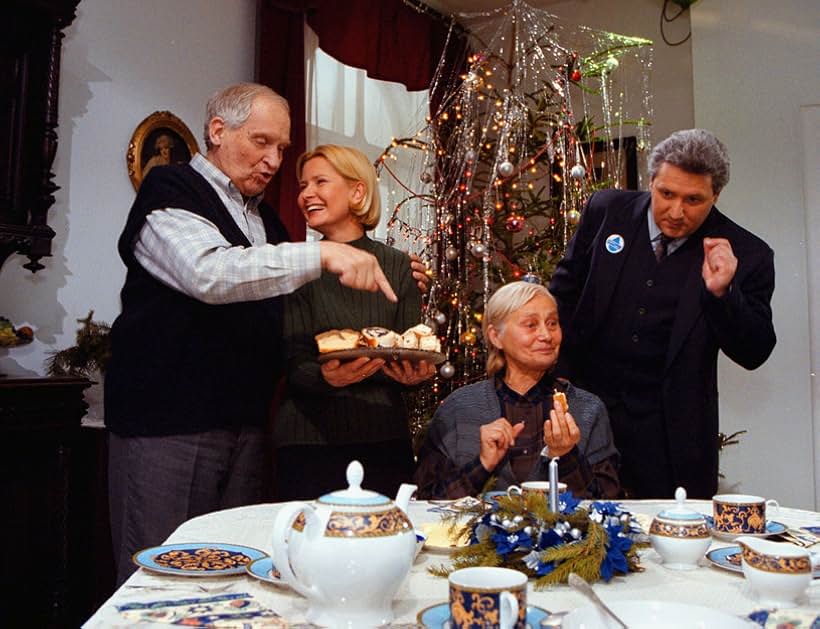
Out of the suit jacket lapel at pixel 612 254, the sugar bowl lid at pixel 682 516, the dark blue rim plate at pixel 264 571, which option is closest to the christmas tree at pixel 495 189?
the suit jacket lapel at pixel 612 254

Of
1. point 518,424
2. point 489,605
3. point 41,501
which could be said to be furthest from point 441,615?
point 41,501

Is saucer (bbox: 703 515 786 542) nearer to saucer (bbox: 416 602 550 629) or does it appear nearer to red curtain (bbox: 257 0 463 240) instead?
saucer (bbox: 416 602 550 629)

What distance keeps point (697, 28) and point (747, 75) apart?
1.24ft

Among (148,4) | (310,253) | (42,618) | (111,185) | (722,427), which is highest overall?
(148,4)

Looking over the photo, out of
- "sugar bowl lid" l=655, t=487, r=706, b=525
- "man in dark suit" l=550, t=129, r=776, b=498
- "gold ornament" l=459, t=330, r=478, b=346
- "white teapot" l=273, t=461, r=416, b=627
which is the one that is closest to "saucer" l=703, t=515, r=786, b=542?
"sugar bowl lid" l=655, t=487, r=706, b=525

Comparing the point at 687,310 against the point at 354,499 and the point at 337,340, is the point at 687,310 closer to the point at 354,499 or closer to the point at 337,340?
the point at 337,340

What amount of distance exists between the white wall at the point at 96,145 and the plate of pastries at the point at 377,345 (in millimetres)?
1875

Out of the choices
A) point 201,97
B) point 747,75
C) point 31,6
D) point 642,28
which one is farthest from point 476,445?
point 642,28

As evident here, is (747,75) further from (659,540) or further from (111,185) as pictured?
(659,540)

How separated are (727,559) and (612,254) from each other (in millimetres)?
1299

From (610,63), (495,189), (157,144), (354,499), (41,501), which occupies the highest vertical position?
(610,63)

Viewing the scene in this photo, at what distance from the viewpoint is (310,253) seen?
66.3 inches

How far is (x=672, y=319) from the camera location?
2.30 metres

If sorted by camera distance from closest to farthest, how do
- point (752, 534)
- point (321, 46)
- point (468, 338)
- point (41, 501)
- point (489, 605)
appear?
point (489, 605) < point (752, 534) < point (41, 501) < point (468, 338) < point (321, 46)
